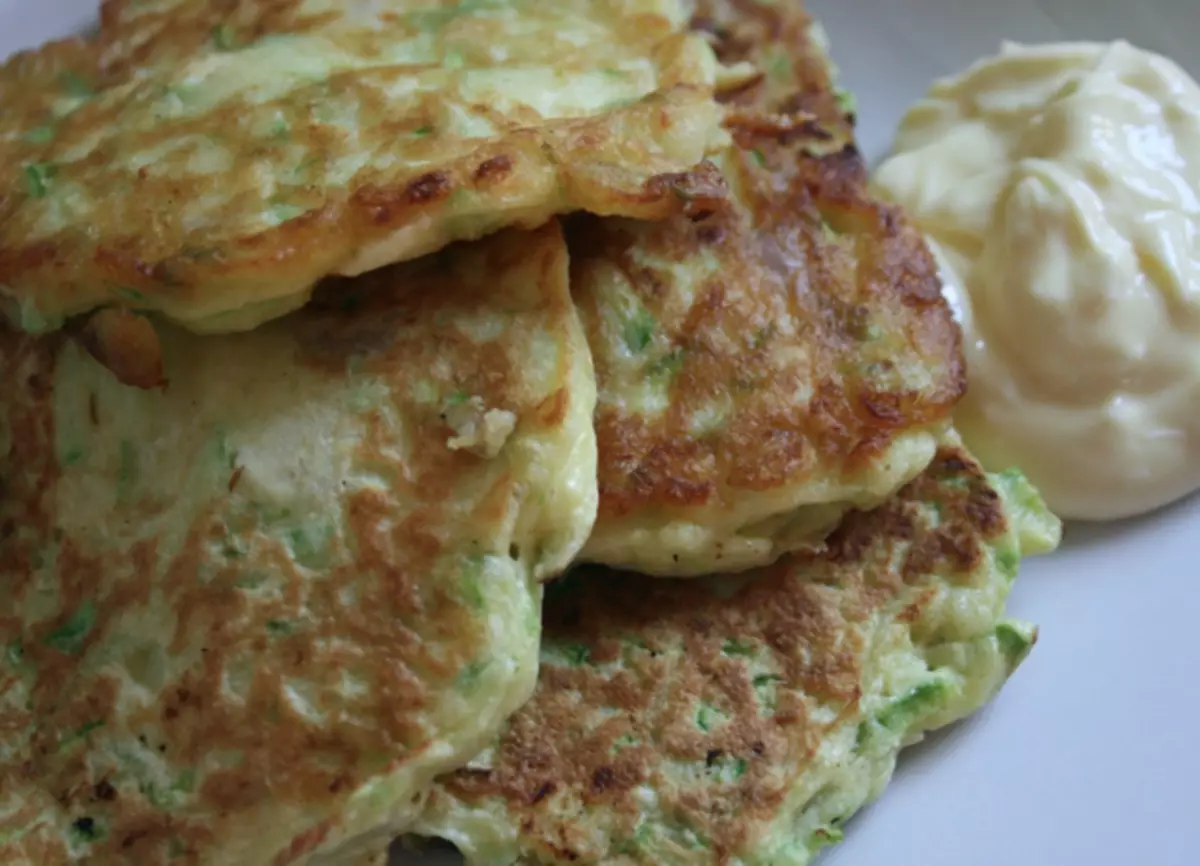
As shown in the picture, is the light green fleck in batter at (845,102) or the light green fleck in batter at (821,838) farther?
the light green fleck in batter at (845,102)

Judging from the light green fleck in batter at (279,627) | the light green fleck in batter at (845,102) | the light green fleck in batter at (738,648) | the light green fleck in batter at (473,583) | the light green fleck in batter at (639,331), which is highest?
the light green fleck in batter at (845,102)

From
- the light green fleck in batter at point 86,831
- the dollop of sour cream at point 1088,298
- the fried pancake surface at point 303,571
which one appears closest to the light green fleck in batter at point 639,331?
the fried pancake surface at point 303,571

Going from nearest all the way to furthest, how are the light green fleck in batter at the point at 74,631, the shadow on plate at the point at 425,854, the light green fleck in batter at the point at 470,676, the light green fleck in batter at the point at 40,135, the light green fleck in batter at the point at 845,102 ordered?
the light green fleck in batter at the point at 470,676, the light green fleck in batter at the point at 74,631, the shadow on plate at the point at 425,854, the light green fleck in batter at the point at 40,135, the light green fleck in batter at the point at 845,102

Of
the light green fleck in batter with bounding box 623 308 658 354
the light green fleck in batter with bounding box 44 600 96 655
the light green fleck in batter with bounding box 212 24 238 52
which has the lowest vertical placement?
the light green fleck in batter with bounding box 44 600 96 655

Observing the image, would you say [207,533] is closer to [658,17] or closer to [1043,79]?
[658,17]

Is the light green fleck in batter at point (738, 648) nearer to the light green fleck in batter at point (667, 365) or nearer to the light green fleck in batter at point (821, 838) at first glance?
the light green fleck in batter at point (821, 838)

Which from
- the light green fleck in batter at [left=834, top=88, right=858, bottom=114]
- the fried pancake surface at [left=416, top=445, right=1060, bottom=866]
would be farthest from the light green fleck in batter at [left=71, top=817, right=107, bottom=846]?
the light green fleck in batter at [left=834, top=88, right=858, bottom=114]

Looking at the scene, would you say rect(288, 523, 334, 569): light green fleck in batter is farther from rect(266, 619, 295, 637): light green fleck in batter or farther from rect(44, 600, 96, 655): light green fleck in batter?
rect(44, 600, 96, 655): light green fleck in batter
